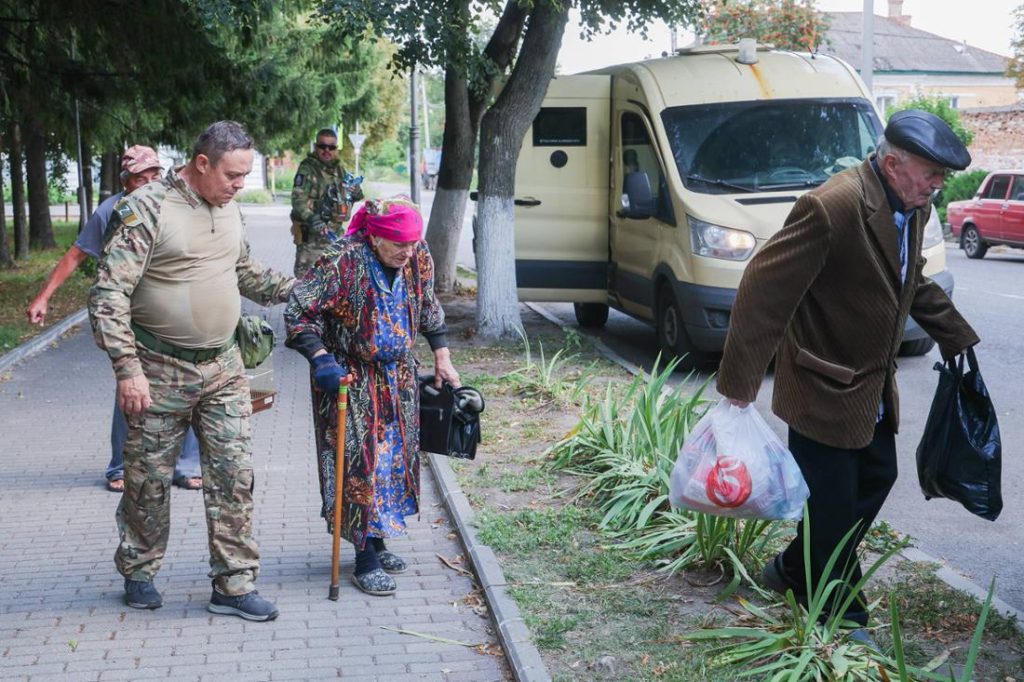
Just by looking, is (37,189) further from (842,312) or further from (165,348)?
(842,312)

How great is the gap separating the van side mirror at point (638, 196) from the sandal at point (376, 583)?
6174 mm

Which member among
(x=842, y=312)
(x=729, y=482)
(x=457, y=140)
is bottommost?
(x=729, y=482)

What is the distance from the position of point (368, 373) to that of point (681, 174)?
20.9ft

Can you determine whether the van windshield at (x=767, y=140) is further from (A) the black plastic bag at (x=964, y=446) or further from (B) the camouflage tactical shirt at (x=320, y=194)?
(A) the black plastic bag at (x=964, y=446)

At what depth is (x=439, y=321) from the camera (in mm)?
5754

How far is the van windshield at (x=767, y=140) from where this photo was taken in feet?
36.9

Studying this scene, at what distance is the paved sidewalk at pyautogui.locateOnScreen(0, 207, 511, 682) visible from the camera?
189 inches

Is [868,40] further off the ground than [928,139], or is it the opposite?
[868,40]

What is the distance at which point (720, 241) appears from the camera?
10711 mm

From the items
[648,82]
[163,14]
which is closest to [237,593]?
[648,82]

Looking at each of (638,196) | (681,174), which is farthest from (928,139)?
(681,174)

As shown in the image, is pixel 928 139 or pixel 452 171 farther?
pixel 452 171

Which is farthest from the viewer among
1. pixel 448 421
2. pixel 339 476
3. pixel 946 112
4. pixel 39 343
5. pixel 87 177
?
pixel 946 112

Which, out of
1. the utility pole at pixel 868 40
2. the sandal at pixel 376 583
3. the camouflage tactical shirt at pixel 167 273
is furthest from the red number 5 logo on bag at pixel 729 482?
the utility pole at pixel 868 40
